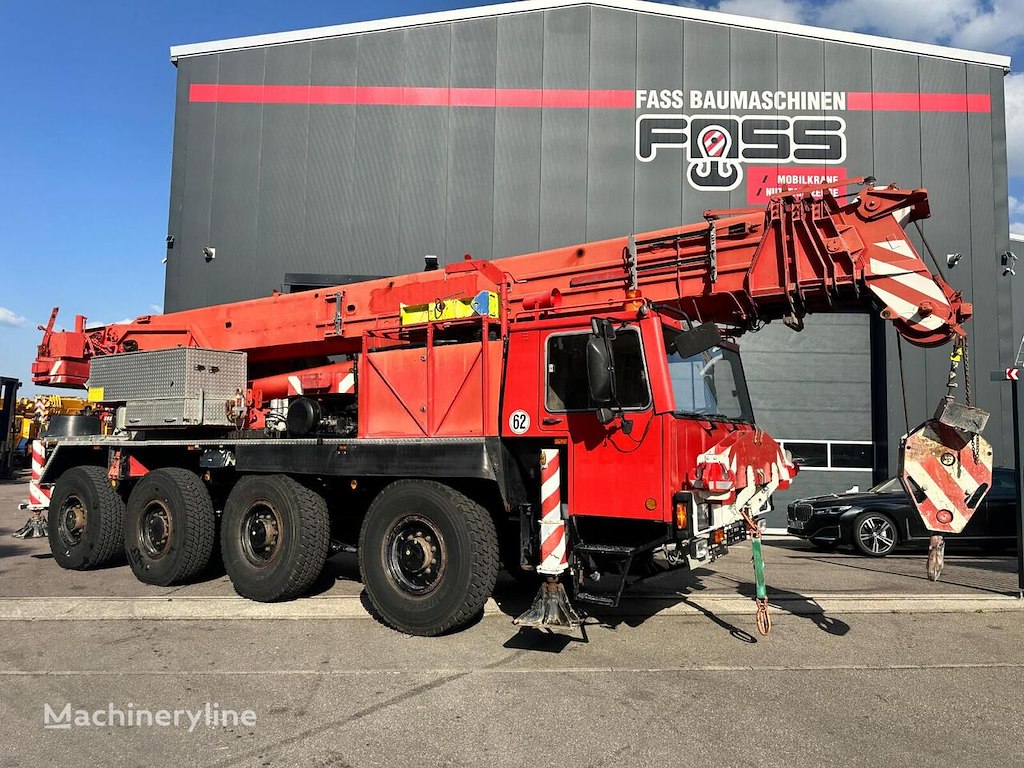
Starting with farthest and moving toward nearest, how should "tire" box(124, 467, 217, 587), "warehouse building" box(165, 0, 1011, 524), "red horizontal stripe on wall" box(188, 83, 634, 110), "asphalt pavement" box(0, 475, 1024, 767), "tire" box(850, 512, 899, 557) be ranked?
"red horizontal stripe on wall" box(188, 83, 634, 110) → "warehouse building" box(165, 0, 1011, 524) → "tire" box(850, 512, 899, 557) → "tire" box(124, 467, 217, 587) → "asphalt pavement" box(0, 475, 1024, 767)

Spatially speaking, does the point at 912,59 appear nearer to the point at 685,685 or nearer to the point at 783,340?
the point at 783,340

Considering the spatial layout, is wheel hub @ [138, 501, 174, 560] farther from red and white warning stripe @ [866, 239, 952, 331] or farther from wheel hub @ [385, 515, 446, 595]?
red and white warning stripe @ [866, 239, 952, 331]

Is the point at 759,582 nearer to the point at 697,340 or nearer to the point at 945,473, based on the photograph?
the point at 945,473

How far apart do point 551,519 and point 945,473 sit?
2.93 metres

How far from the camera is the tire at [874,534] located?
10195mm

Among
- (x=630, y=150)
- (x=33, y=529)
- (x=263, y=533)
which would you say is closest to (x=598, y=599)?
(x=263, y=533)

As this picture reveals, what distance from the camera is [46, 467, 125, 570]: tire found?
→ 329 inches

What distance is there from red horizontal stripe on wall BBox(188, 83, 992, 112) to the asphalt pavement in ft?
34.7

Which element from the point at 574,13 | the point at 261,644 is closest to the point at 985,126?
the point at 574,13

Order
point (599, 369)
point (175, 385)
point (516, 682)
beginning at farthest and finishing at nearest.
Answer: point (175, 385), point (599, 369), point (516, 682)

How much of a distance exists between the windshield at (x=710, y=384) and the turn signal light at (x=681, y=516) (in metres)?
0.69

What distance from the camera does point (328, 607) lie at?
6.66 meters

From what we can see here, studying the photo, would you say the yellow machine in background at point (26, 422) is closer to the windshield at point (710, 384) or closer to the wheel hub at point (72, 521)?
the wheel hub at point (72, 521)

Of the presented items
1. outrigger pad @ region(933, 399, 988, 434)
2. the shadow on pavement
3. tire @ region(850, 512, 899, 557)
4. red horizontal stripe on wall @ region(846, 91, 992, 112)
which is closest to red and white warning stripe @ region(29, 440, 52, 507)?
the shadow on pavement
